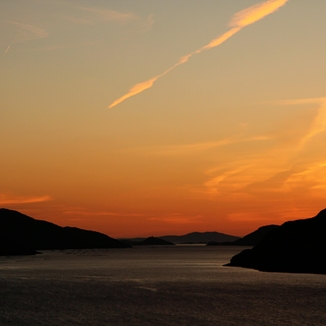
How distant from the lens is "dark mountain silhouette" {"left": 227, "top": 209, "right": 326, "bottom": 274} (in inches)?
4609

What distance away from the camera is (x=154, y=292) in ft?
287

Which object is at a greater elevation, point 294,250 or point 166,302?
point 294,250

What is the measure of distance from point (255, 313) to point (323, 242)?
62.4 m

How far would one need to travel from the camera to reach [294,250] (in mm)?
123812

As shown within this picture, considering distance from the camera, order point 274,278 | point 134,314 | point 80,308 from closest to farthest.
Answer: point 134,314
point 80,308
point 274,278

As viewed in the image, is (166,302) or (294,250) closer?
(166,302)

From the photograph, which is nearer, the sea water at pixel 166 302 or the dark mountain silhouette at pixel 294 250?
the sea water at pixel 166 302

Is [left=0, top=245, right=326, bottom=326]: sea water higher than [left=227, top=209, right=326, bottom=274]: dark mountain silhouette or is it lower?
lower

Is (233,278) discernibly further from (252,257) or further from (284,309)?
(284,309)

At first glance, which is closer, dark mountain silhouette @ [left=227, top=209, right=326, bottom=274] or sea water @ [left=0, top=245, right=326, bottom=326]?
sea water @ [left=0, top=245, right=326, bottom=326]

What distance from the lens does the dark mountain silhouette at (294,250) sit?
117 m

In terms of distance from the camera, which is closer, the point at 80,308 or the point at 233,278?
the point at 80,308

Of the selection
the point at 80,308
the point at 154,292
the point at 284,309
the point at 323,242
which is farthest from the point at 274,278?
the point at 80,308

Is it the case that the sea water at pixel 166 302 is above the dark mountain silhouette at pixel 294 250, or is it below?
below
